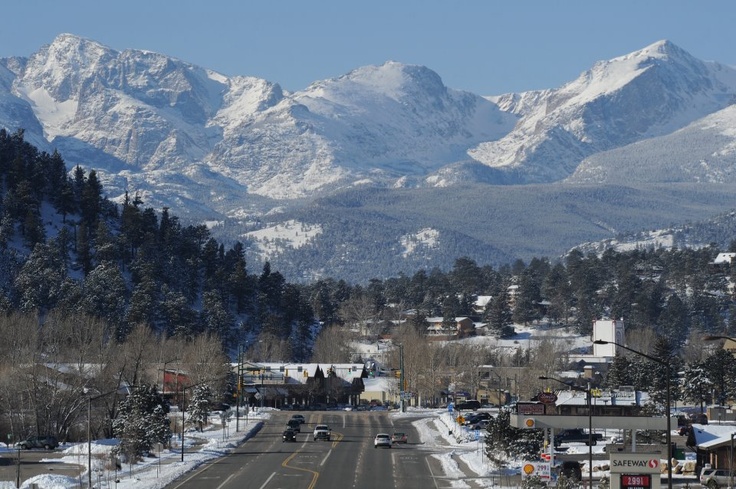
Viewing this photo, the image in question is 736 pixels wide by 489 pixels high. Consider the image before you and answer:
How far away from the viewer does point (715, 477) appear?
344ft

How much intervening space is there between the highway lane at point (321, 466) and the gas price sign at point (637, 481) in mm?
21022

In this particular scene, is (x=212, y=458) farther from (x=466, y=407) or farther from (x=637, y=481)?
(x=466, y=407)

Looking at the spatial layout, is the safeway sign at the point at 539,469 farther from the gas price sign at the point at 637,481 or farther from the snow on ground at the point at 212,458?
the snow on ground at the point at 212,458

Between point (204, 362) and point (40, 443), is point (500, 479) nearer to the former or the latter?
point (40, 443)

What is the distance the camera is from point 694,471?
382 feet

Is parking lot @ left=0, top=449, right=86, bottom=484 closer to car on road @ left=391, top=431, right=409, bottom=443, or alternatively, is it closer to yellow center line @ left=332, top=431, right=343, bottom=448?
yellow center line @ left=332, top=431, right=343, bottom=448

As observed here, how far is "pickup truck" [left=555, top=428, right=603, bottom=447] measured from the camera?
14165cm

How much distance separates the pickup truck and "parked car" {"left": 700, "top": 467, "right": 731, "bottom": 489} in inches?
1125

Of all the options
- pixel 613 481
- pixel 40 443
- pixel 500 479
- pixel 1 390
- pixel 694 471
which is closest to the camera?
pixel 613 481

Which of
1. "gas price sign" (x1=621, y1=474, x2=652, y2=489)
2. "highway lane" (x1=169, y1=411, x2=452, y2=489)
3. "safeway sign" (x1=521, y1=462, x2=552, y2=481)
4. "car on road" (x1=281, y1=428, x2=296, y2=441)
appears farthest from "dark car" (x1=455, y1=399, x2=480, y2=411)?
"gas price sign" (x1=621, y1=474, x2=652, y2=489)

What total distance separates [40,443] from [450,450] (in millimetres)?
32624

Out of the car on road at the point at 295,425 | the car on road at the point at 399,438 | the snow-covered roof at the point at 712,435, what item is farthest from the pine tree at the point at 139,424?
the snow-covered roof at the point at 712,435

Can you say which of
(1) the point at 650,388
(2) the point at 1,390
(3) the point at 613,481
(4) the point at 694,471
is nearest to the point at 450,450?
(4) the point at 694,471

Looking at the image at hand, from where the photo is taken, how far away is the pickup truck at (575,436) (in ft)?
465
